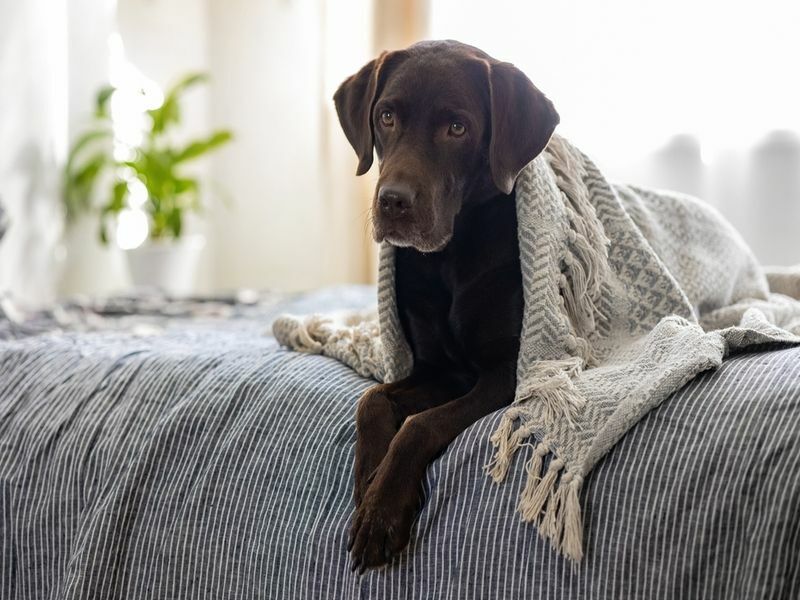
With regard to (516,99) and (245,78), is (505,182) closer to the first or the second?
(516,99)

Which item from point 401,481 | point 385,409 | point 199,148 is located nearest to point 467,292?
point 385,409

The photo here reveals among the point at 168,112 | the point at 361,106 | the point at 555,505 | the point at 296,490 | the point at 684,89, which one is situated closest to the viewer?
the point at 555,505

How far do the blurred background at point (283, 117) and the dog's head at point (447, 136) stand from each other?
2.02 meters

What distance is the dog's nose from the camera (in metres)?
1.44

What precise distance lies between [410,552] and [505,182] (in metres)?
0.63

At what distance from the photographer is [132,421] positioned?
161 cm

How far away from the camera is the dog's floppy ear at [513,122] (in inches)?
59.0

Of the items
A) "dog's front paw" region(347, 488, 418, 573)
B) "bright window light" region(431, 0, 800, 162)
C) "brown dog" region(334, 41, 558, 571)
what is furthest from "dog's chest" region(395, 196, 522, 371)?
"bright window light" region(431, 0, 800, 162)

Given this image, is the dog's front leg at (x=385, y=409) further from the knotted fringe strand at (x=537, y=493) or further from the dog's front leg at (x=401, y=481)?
the knotted fringe strand at (x=537, y=493)

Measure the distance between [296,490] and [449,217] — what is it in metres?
0.52

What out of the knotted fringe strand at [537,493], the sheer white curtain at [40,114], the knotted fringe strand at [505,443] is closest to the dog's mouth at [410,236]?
the knotted fringe strand at [505,443]

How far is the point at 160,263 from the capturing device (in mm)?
4230

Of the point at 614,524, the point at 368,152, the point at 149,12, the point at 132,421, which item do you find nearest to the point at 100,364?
the point at 132,421

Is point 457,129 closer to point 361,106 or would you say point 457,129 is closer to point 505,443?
point 361,106
